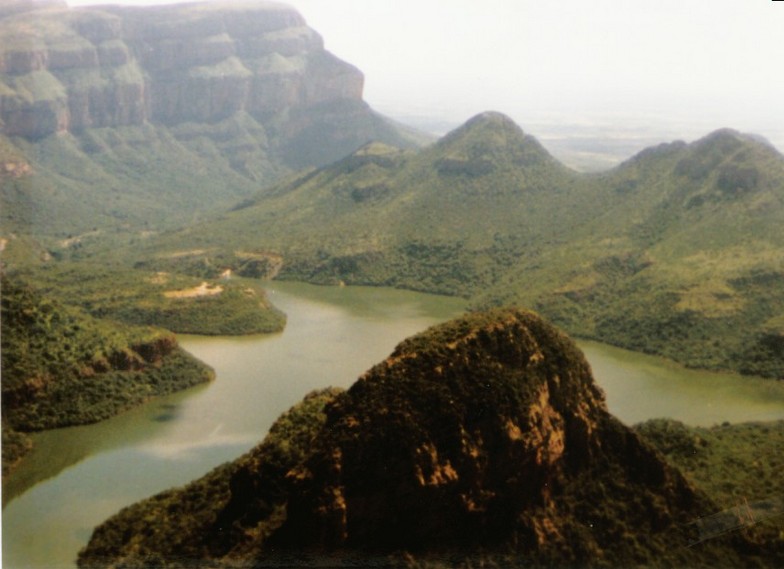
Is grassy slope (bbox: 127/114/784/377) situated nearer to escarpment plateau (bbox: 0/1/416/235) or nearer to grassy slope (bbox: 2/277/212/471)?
escarpment plateau (bbox: 0/1/416/235)

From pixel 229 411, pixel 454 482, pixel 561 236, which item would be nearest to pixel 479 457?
pixel 454 482

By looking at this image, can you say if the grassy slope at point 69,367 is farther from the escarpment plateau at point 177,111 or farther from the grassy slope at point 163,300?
the escarpment plateau at point 177,111

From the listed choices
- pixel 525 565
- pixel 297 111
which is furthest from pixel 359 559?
pixel 297 111

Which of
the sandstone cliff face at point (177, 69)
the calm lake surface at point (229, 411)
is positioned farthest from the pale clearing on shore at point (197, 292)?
the sandstone cliff face at point (177, 69)

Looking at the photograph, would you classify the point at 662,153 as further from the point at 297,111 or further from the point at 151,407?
the point at 297,111

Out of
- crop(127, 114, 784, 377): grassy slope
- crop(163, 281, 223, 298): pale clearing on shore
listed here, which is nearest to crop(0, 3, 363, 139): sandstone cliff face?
crop(127, 114, 784, 377): grassy slope

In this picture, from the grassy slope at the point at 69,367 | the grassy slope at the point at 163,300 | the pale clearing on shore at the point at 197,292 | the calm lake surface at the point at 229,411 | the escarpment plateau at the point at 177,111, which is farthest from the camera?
the escarpment plateau at the point at 177,111
